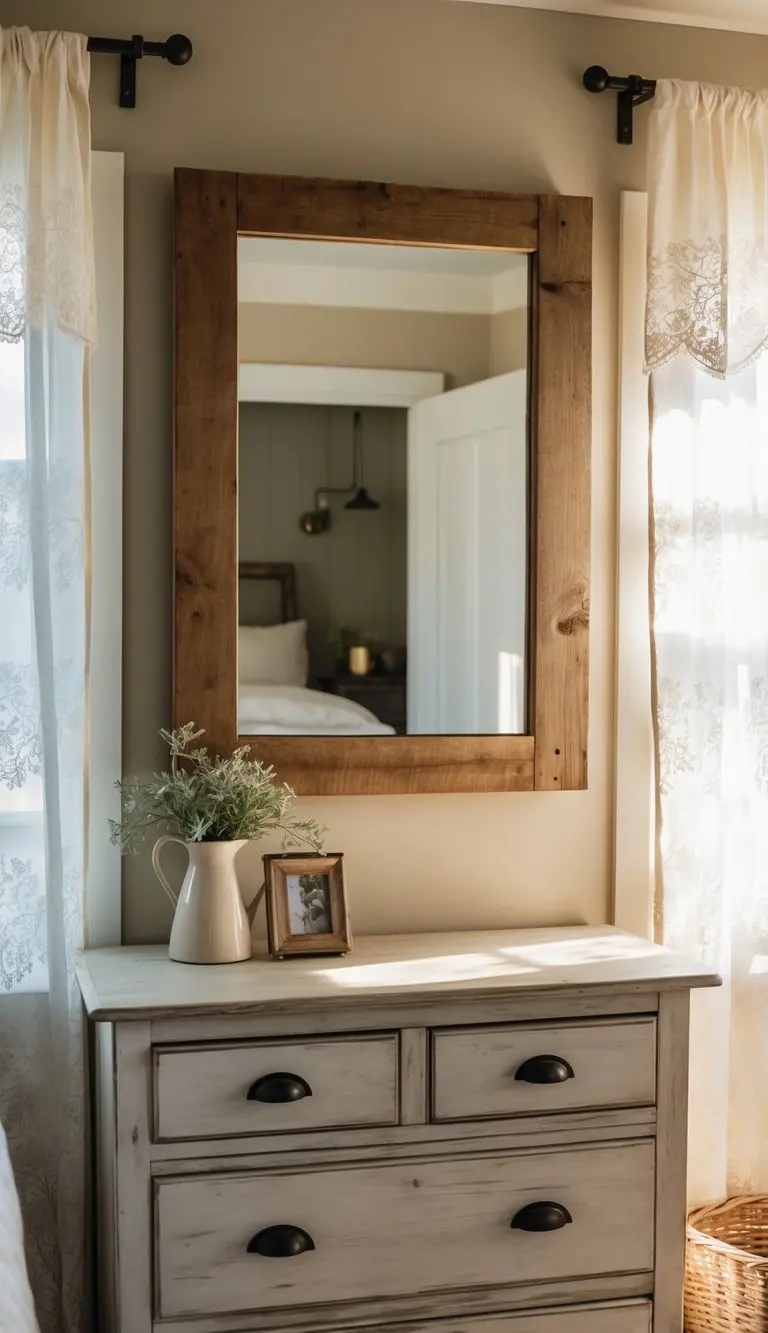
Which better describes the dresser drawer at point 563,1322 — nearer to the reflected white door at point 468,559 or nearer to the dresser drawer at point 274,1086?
the dresser drawer at point 274,1086

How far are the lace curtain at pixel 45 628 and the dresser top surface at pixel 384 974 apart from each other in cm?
15

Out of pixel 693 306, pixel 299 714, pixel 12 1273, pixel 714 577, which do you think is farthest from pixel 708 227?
pixel 12 1273

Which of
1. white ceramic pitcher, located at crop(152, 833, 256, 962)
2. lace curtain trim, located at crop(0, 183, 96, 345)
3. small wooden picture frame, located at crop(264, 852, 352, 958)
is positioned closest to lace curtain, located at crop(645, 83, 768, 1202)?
small wooden picture frame, located at crop(264, 852, 352, 958)

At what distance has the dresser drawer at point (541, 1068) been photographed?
215cm

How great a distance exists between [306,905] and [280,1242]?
0.53 metres

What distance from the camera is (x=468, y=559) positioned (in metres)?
2.57

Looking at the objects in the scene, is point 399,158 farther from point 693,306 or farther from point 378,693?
point 378,693

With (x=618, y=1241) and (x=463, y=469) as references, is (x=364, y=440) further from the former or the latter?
(x=618, y=1241)

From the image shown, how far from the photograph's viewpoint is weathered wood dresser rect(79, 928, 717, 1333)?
6.70ft

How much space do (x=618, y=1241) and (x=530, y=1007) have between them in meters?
0.41

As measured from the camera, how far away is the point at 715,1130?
2.67m

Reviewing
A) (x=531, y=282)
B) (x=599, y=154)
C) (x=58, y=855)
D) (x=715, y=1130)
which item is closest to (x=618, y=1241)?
(x=715, y=1130)

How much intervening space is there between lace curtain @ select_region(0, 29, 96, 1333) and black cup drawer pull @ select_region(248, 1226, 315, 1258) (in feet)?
1.37

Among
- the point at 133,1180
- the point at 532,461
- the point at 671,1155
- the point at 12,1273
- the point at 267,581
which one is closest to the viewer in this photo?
the point at 12,1273
